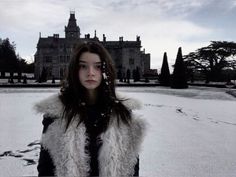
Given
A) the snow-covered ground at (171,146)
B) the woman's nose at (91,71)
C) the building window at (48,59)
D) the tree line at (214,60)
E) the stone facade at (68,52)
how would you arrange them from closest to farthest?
1. the woman's nose at (91,71)
2. the snow-covered ground at (171,146)
3. the tree line at (214,60)
4. the stone facade at (68,52)
5. the building window at (48,59)

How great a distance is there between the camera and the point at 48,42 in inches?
2589

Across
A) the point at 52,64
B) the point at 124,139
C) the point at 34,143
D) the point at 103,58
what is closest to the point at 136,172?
the point at 124,139

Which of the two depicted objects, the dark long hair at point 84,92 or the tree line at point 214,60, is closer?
the dark long hair at point 84,92

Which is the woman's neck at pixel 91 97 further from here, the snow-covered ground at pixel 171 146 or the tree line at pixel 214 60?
the tree line at pixel 214 60

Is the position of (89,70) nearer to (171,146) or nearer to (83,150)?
(83,150)

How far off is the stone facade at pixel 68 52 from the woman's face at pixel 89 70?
61.3 metres

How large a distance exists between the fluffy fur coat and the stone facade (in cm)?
6129

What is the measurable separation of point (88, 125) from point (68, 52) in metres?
62.6

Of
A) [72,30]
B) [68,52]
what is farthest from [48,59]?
[72,30]

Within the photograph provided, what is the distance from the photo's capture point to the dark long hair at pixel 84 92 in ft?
5.95

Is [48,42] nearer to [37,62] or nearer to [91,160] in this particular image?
[37,62]

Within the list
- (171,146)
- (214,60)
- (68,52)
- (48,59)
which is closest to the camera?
(171,146)

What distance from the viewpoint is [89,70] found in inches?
70.7

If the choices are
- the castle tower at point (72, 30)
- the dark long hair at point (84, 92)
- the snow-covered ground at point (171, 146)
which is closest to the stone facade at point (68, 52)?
the castle tower at point (72, 30)
